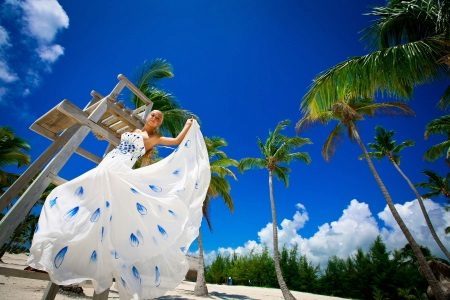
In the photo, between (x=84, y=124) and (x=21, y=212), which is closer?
(x=21, y=212)

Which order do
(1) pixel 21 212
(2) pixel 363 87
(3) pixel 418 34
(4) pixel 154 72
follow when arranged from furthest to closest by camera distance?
(4) pixel 154 72, (3) pixel 418 34, (2) pixel 363 87, (1) pixel 21 212

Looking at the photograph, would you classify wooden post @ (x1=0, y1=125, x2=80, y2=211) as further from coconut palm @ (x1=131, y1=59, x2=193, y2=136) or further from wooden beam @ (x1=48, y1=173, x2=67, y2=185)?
coconut palm @ (x1=131, y1=59, x2=193, y2=136)

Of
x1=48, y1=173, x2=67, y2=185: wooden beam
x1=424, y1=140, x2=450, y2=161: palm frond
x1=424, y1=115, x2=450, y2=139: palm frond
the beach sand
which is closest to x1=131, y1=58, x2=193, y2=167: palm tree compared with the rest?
the beach sand

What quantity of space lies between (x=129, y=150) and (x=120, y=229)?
3.44 ft

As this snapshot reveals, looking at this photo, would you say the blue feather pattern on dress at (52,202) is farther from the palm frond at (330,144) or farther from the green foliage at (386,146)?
the green foliage at (386,146)

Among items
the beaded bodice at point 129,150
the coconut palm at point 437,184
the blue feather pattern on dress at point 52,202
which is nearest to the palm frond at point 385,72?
the beaded bodice at point 129,150

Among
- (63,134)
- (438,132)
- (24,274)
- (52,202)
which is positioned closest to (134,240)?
(52,202)

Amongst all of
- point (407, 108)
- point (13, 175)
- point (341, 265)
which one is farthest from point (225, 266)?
point (407, 108)

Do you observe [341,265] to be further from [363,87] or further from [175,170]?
[175,170]

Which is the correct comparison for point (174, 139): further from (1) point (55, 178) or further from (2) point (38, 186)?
(2) point (38, 186)

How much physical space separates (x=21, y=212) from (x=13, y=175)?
903 inches

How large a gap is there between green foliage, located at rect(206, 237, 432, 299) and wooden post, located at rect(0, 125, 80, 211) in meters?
28.4

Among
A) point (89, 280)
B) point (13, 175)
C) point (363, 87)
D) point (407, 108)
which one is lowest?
point (89, 280)

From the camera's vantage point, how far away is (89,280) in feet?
7.51
